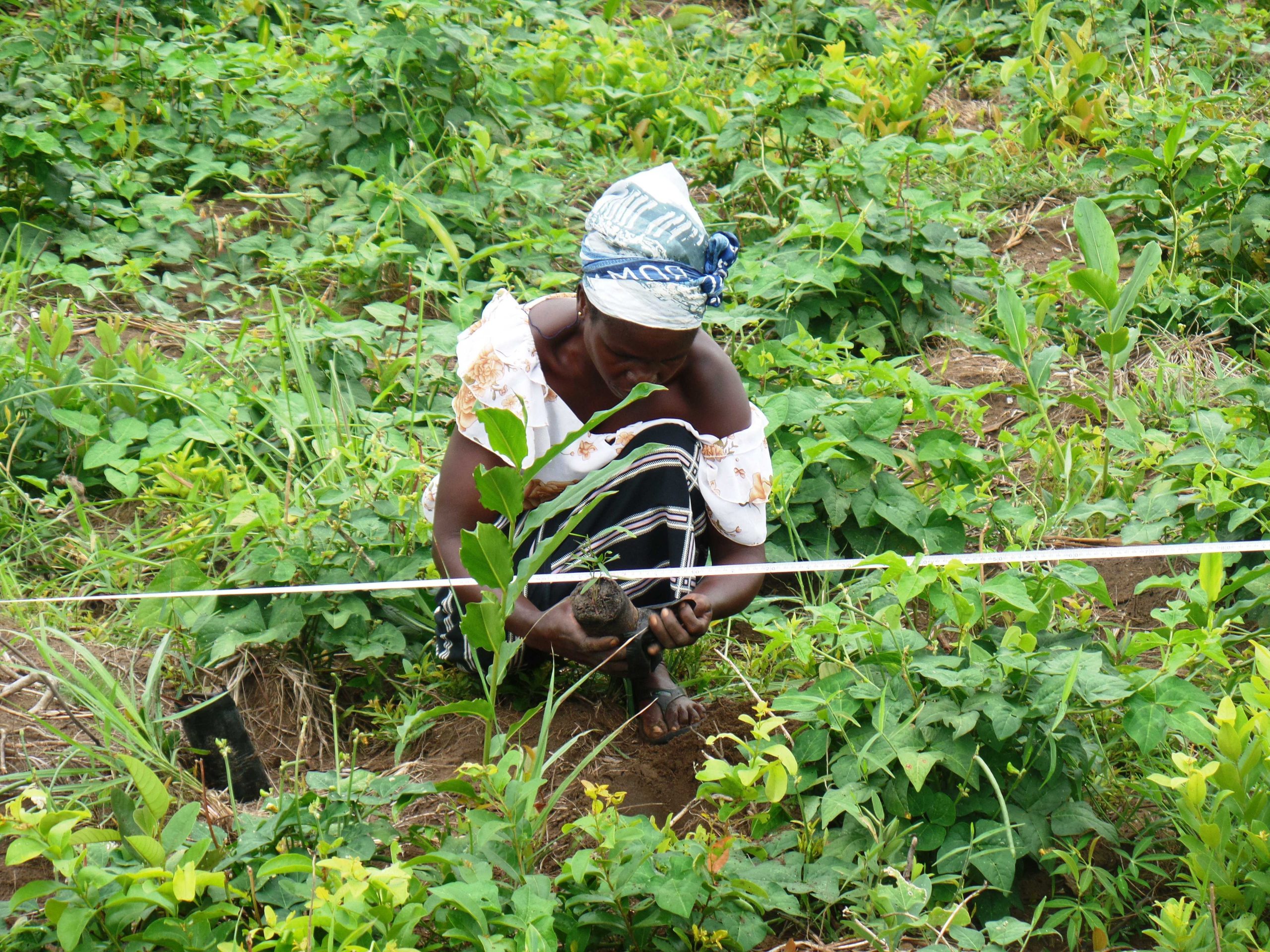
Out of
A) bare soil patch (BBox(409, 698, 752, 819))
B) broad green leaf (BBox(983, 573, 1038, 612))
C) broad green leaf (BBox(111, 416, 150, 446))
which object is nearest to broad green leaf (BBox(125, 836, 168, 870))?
bare soil patch (BBox(409, 698, 752, 819))

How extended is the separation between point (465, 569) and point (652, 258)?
61 cm

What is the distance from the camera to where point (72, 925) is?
1470 millimetres

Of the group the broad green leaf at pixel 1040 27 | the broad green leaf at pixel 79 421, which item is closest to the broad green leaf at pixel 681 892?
the broad green leaf at pixel 79 421

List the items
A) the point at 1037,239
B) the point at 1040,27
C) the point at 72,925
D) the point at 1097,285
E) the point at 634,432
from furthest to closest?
the point at 1040,27
the point at 1037,239
the point at 1097,285
the point at 634,432
the point at 72,925

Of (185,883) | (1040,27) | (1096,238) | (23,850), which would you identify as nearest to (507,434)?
(185,883)

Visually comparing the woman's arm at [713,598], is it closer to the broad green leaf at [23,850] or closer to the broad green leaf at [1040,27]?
the broad green leaf at [23,850]

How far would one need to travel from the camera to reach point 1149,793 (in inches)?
75.4

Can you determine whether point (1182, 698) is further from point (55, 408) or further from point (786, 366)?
point (55, 408)

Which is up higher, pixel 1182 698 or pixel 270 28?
pixel 270 28

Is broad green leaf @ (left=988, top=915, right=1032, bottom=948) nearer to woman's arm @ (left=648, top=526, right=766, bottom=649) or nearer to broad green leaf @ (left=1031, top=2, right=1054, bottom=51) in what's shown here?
woman's arm @ (left=648, top=526, right=766, bottom=649)

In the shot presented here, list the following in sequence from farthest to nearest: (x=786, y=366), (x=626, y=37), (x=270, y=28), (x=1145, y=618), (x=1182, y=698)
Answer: (x=626, y=37) < (x=270, y=28) < (x=786, y=366) < (x=1145, y=618) < (x=1182, y=698)

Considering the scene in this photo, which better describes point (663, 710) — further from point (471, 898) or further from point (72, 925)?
point (72, 925)

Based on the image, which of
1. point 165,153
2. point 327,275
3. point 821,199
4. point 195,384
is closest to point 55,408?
point 195,384

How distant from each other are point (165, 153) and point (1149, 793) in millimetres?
3459
